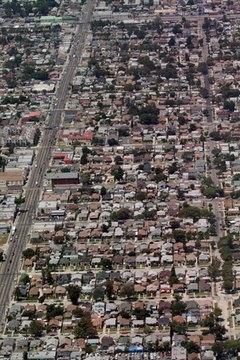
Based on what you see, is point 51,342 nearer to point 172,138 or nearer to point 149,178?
point 149,178

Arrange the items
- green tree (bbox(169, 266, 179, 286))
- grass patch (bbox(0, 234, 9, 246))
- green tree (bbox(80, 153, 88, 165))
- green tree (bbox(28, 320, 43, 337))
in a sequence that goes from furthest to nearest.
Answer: green tree (bbox(80, 153, 88, 165))
grass patch (bbox(0, 234, 9, 246))
green tree (bbox(169, 266, 179, 286))
green tree (bbox(28, 320, 43, 337))

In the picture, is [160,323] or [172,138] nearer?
[160,323]

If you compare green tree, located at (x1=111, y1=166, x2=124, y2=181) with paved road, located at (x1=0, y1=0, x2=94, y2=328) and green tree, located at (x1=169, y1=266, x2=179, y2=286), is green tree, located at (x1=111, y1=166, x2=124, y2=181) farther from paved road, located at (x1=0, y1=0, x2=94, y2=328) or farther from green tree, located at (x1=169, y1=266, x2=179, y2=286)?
green tree, located at (x1=169, y1=266, x2=179, y2=286)

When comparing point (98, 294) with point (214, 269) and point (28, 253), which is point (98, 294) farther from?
point (214, 269)

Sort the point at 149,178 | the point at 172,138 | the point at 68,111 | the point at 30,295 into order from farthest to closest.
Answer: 1. the point at 68,111
2. the point at 172,138
3. the point at 149,178
4. the point at 30,295

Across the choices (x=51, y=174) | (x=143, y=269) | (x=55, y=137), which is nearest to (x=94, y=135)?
(x=55, y=137)

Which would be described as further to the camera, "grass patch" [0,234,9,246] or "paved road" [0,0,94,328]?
"grass patch" [0,234,9,246]

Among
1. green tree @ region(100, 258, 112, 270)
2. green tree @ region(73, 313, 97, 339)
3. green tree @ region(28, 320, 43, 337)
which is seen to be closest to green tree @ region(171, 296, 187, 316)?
green tree @ region(73, 313, 97, 339)

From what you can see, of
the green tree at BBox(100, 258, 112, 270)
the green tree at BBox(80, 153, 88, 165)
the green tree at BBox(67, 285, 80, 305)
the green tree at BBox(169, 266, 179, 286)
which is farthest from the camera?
the green tree at BBox(80, 153, 88, 165)
